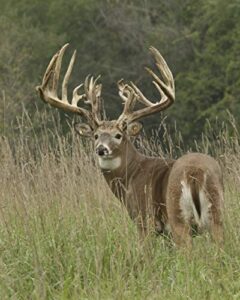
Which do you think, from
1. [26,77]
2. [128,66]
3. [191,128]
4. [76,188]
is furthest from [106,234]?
[128,66]

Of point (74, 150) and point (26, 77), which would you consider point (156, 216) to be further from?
point (26, 77)

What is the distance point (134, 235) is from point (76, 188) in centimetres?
125

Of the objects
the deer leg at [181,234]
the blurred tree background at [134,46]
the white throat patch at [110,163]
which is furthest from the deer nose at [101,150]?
the blurred tree background at [134,46]

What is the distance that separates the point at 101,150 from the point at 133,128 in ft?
1.64

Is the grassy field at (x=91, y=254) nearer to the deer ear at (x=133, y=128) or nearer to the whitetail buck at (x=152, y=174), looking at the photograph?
the whitetail buck at (x=152, y=174)

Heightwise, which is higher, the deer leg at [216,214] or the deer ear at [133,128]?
the deer ear at [133,128]

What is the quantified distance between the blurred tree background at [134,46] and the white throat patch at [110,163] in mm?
16956

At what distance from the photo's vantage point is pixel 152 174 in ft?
31.6

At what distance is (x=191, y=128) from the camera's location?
3144 centimetres

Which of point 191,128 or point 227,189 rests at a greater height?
point 227,189

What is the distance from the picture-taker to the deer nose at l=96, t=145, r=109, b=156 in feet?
31.6

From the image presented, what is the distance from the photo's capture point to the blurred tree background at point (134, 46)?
1232 inches

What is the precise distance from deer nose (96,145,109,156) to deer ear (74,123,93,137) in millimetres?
401

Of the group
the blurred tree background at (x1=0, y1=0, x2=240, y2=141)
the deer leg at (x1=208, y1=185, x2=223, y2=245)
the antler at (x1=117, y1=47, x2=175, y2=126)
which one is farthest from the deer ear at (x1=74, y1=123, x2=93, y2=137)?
the blurred tree background at (x1=0, y1=0, x2=240, y2=141)
